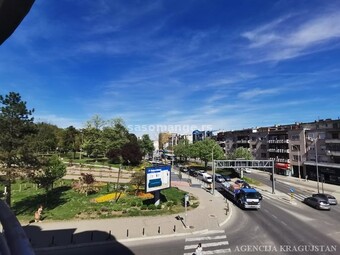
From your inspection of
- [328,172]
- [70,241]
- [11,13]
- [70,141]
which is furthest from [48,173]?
[70,141]

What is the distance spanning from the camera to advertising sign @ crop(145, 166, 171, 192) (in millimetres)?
36294

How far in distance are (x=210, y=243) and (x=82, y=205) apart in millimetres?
18591

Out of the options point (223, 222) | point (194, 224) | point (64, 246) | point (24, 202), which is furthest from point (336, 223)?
point (24, 202)

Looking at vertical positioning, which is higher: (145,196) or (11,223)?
(11,223)

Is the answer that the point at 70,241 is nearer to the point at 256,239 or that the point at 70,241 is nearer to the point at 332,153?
the point at 256,239

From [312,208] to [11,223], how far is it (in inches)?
1537

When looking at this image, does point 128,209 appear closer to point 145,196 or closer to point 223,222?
point 145,196

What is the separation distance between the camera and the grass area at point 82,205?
31.1m

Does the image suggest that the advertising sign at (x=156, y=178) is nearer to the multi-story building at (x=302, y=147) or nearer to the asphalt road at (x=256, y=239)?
the asphalt road at (x=256, y=239)

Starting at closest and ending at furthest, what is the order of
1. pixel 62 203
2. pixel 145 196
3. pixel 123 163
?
pixel 62 203 → pixel 145 196 → pixel 123 163

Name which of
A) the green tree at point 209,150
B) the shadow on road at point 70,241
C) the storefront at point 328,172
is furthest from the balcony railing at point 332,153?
the shadow on road at point 70,241

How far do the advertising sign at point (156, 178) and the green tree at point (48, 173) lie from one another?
1183 centimetres

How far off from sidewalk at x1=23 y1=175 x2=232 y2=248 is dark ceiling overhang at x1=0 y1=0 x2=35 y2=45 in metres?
18.7

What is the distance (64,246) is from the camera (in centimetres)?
2139
